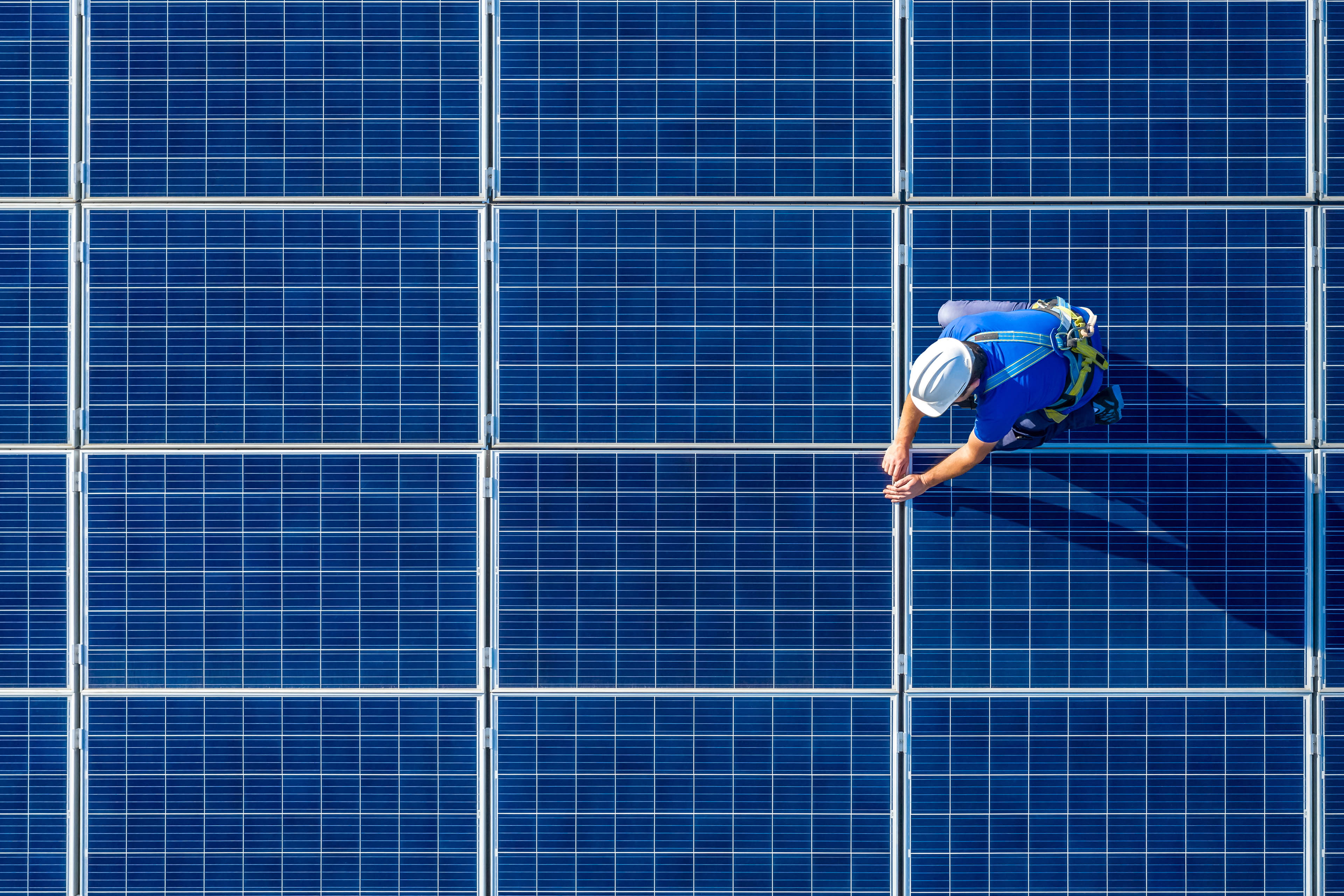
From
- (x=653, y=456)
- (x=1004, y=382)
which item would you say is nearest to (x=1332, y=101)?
(x=1004, y=382)

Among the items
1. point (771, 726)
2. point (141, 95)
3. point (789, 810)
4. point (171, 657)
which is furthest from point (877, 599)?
point (141, 95)

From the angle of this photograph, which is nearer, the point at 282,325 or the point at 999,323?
→ the point at 999,323

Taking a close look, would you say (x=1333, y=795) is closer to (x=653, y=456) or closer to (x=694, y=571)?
(x=694, y=571)

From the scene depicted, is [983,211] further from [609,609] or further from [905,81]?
[609,609]

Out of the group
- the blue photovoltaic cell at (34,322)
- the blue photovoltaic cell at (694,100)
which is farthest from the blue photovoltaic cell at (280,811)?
the blue photovoltaic cell at (694,100)

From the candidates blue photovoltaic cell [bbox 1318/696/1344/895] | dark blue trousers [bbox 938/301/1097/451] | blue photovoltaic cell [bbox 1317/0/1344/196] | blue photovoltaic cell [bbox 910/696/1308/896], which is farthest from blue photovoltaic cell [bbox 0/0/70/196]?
blue photovoltaic cell [bbox 1318/696/1344/895]

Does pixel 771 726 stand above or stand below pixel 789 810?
above
